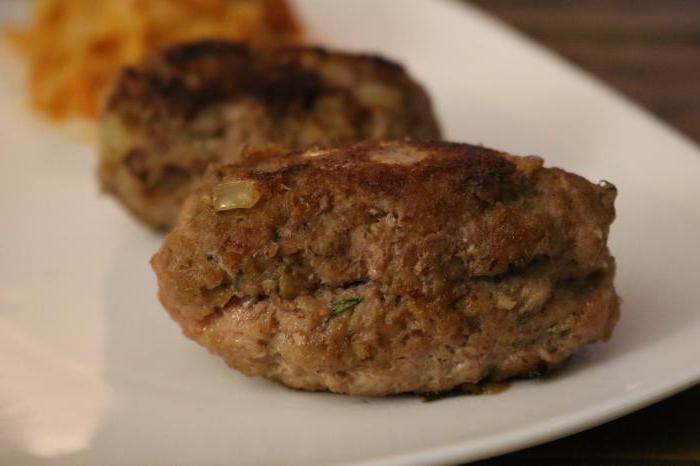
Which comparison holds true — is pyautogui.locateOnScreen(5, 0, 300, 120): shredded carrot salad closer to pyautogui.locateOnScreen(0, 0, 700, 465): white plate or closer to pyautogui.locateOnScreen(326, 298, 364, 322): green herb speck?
pyautogui.locateOnScreen(0, 0, 700, 465): white plate

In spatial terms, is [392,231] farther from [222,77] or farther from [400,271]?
[222,77]

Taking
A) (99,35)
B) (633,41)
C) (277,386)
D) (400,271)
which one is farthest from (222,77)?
(633,41)

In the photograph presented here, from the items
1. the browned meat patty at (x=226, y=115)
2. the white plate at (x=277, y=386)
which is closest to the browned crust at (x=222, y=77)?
the browned meat patty at (x=226, y=115)

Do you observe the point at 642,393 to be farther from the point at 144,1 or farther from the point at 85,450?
the point at 144,1

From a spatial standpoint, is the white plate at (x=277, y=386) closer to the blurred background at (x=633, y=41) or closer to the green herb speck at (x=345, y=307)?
the green herb speck at (x=345, y=307)

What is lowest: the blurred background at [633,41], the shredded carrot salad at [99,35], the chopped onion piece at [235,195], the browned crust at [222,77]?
the shredded carrot salad at [99,35]

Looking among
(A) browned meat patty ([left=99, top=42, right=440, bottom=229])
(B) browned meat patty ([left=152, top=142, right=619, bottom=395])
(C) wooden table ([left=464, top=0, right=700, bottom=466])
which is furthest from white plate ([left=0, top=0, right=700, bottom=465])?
(C) wooden table ([left=464, top=0, right=700, bottom=466])
